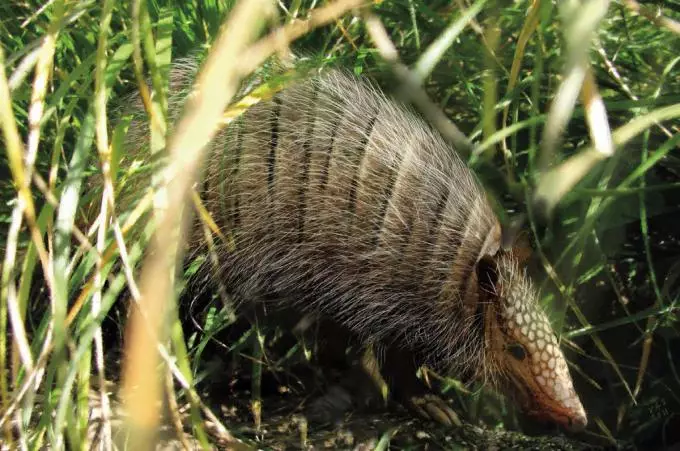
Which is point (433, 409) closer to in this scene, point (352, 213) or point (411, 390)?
point (411, 390)

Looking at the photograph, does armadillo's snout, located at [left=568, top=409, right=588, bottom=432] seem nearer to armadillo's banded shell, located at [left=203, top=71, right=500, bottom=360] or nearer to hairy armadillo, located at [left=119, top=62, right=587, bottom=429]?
hairy armadillo, located at [left=119, top=62, right=587, bottom=429]

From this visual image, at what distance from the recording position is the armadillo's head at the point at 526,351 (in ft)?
8.02

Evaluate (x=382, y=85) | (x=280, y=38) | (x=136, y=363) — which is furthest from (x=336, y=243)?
(x=136, y=363)

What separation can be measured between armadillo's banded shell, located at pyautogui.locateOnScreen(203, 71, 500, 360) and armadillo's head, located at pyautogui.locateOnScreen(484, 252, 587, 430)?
112 millimetres

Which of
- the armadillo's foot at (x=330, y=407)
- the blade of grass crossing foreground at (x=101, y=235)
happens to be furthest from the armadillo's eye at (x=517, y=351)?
the blade of grass crossing foreground at (x=101, y=235)

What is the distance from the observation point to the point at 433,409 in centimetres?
267

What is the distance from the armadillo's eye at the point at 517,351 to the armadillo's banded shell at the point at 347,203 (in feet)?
0.72

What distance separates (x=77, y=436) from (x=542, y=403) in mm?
1533

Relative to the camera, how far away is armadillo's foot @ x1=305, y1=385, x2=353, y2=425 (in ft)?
8.48

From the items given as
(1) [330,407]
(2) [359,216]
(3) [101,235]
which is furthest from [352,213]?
(3) [101,235]

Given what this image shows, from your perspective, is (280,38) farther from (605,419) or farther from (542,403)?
(605,419)

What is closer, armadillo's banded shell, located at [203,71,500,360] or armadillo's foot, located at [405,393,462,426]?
armadillo's banded shell, located at [203,71,500,360]

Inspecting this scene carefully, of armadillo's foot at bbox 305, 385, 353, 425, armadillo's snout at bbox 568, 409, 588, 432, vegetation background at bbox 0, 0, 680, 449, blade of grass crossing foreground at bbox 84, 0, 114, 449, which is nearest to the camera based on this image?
blade of grass crossing foreground at bbox 84, 0, 114, 449

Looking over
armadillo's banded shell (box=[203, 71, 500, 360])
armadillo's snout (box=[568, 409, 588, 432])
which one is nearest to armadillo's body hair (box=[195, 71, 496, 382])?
armadillo's banded shell (box=[203, 71, 500, 360])
